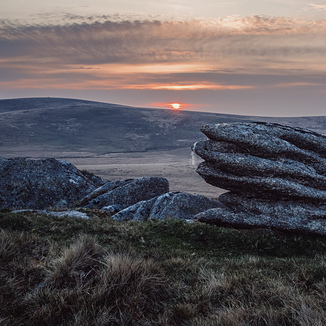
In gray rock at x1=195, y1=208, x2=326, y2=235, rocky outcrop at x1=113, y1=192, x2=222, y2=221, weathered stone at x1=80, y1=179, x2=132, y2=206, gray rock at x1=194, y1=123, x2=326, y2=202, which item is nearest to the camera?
gray rock at x1=195, y1=208, x2=326, y2=235

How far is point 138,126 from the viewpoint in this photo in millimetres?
151250

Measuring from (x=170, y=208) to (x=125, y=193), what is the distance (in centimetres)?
474

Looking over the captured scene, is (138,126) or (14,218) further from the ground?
(14,218)

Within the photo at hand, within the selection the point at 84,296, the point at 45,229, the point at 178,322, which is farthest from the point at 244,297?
the point at 45,229

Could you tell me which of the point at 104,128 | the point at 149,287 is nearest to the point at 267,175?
the point at 149,287

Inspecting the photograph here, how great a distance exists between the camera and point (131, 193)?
22.3m

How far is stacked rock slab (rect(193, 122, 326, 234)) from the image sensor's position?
1351 cm

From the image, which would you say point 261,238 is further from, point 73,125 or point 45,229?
point 73,125

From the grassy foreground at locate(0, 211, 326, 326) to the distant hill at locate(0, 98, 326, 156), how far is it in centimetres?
9885

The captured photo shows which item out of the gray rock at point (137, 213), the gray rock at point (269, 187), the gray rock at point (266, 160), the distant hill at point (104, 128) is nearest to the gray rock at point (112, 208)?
the gray rock at point (137, 213)

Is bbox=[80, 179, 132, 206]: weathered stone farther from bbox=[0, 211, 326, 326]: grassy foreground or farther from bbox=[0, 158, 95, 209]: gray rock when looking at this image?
bbox=[0, 211, 326, 326]: grassy foreground

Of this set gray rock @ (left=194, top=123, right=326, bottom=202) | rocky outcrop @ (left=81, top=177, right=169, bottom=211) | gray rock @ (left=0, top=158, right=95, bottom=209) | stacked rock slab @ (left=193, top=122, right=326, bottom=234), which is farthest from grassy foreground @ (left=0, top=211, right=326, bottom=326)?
gray rock @ (left=0, top=158, right=95, bottom=209)

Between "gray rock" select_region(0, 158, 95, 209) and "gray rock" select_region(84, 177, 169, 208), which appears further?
"gray rock" select_region(0, 158, 95, 209)

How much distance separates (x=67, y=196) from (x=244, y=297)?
17.8 metres
